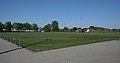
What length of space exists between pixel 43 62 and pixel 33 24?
15804 centimetres

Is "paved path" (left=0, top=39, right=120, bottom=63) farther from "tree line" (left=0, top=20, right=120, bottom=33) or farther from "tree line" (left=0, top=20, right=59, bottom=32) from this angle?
"tree line" (left=0, top=20, right=59, bottom=32)

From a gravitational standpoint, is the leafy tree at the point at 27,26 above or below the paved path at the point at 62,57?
above

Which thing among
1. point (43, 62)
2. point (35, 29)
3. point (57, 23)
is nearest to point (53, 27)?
point (57, 23)

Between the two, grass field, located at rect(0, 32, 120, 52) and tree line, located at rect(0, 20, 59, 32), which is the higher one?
tree line, located at rect(0, 20, 59, 32)

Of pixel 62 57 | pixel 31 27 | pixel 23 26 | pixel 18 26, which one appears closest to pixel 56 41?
pixel 62 57

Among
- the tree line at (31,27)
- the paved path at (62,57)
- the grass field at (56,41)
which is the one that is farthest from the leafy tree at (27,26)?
the paved path at (62,57)

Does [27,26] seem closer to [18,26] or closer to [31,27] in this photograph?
[31,27]

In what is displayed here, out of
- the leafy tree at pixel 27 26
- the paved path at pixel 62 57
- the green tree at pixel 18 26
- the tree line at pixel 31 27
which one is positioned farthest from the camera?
the leafy tree at pixel 27 26

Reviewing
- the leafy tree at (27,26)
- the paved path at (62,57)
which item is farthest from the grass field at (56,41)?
the leafy tree at (27,26)

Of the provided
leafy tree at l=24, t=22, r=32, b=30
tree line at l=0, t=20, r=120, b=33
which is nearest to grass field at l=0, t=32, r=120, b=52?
tree line at l=0, t=20, r=120, b=33

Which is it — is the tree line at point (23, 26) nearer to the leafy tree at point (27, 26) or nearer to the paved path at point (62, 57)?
the leafy tree at point (27, 26)

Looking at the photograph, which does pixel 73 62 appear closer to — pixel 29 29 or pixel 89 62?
pixel 89 62

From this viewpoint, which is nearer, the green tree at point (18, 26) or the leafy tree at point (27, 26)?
the green tree at point (18, 26)

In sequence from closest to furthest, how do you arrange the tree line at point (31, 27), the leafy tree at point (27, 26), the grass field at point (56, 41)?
the grass field at point (56, 41) < the tree line at point (31, 27) < the leafy tree at point (27, 26)
